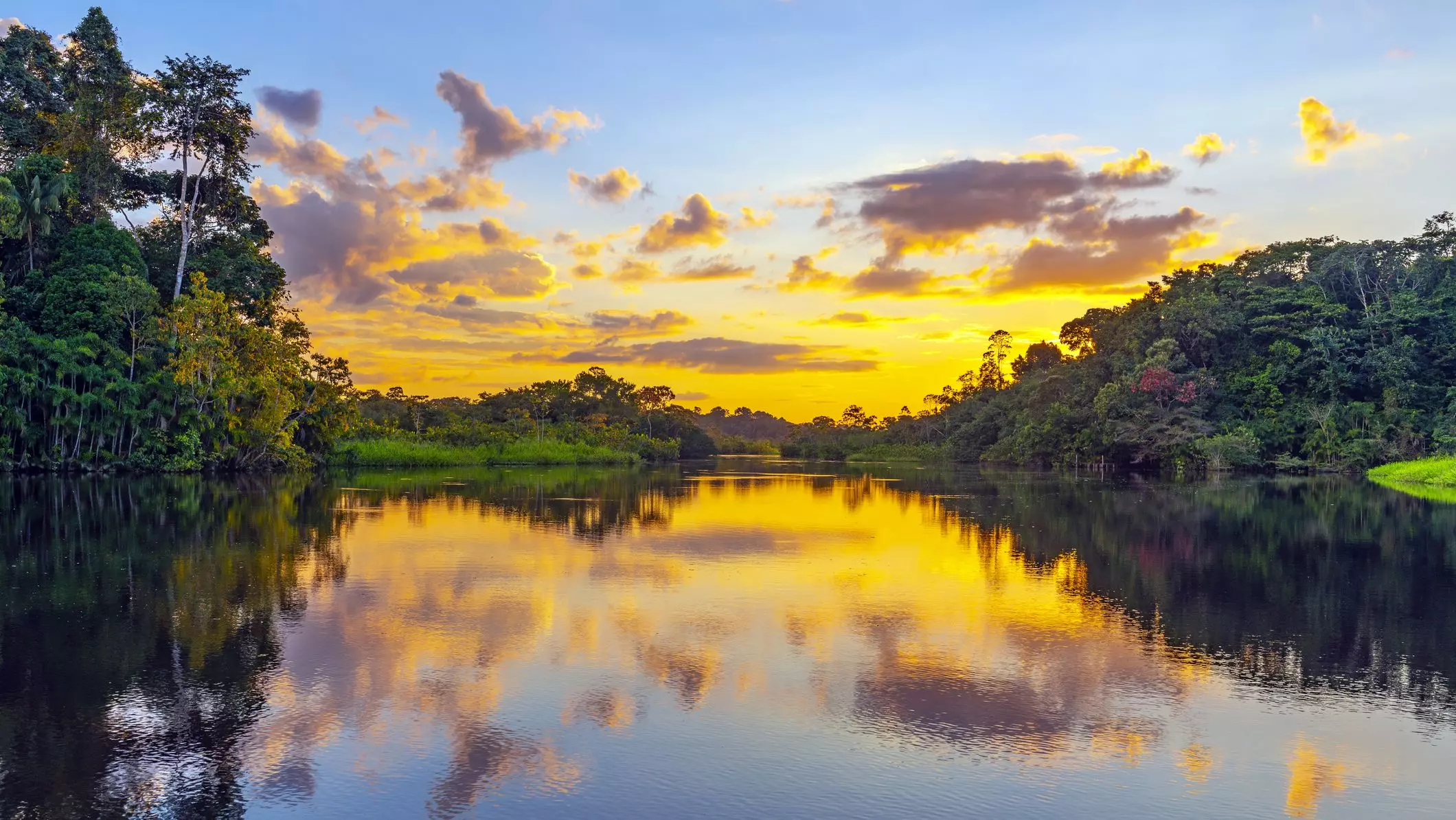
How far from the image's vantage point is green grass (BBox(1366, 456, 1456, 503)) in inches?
1275

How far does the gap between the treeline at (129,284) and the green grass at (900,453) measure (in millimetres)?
57638

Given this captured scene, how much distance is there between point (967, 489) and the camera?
34375 millimetres

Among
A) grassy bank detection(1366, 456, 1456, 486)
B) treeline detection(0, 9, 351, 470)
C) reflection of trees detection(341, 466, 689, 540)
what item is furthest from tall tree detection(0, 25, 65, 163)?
grassy bank detection(1366, 456, 1456, 486)

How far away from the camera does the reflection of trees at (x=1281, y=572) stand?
331 inches

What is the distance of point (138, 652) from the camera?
26.0ft

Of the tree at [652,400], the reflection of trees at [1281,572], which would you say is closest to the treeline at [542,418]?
the tree at [652,400]

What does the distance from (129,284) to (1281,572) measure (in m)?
36.0

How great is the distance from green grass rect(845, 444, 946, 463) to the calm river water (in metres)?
69.3

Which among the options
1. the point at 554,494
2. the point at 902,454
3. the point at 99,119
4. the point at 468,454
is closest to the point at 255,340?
the point at 99,119

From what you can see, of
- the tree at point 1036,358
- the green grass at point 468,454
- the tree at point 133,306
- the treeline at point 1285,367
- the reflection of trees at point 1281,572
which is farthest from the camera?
the tree at point 1036,358

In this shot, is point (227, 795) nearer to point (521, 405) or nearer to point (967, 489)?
point (967, 489)

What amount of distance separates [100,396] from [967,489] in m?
30.7

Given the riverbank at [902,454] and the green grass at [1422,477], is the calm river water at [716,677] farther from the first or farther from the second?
the riverbank at [902,454]

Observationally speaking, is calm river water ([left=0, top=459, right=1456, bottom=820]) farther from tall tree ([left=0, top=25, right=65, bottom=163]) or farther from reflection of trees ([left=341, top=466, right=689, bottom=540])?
tall tree ([left=0, top=25, right=65, bottom=163])
